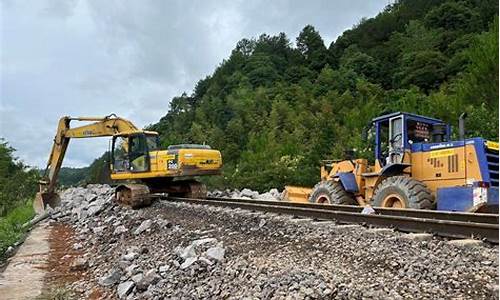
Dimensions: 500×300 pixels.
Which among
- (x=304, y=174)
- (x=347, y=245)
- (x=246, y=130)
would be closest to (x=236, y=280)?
(x=347, y=245)

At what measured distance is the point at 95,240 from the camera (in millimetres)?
12922

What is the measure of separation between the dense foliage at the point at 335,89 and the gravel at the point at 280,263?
900 cm

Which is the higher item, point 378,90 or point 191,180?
point 378,90

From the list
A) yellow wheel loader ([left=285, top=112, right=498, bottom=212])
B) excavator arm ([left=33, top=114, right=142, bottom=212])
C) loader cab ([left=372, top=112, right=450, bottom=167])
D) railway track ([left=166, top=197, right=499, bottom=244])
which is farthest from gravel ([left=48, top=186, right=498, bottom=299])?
excavator arm ([left=33, top=114, right=142, bottom=212])

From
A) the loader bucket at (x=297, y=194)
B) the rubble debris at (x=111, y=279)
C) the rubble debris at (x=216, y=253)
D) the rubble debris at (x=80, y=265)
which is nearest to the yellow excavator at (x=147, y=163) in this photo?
the loader bucket at (x=297, y=194)

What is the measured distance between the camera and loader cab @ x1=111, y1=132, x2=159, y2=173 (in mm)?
15773

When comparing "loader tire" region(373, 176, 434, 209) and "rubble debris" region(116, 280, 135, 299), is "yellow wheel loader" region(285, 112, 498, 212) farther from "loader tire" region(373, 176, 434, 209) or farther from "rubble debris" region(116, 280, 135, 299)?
"rubble debris" region(116, 280, 135, 299)

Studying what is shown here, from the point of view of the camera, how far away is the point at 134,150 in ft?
52.9

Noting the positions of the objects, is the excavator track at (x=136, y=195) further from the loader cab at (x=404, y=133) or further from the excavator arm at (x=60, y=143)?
the loader cab at (x=404, y=133)

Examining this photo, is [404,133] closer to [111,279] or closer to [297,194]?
[297,194]

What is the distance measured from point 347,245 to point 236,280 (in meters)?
1.50

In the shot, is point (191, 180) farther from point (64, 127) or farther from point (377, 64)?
point (377, 64)

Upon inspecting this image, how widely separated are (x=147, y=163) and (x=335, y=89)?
137ft

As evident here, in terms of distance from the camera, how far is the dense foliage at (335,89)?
20.9 m
